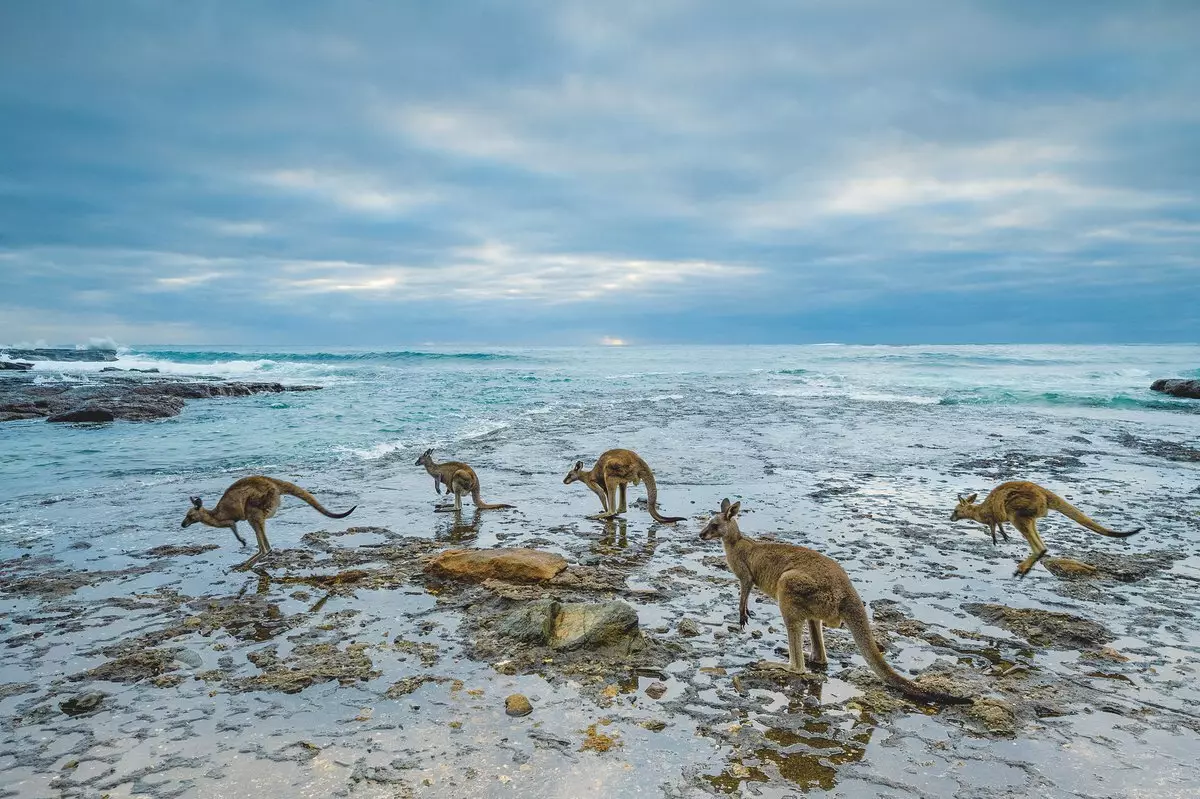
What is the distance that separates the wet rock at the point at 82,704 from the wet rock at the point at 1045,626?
284 inches

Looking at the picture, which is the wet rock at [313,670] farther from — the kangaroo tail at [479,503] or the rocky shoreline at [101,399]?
the rocky shoreline at [101,399]

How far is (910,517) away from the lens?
9.98 metres

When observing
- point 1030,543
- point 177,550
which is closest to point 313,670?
point 177,550

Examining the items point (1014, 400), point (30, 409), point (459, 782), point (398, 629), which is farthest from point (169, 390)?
point (1014, 400)

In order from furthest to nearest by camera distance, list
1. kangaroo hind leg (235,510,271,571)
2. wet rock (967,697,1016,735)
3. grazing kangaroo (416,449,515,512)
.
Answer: grazing kangaroo (416,449,515,512)
kangaroo hind leg (235,510,271,571)
wet rock (967,697,1016,735)

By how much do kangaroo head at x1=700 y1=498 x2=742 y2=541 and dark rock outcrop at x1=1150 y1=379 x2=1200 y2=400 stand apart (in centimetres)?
3722

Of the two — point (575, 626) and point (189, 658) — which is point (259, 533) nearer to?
point (189, 658)

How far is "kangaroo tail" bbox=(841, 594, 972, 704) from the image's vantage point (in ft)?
14.8

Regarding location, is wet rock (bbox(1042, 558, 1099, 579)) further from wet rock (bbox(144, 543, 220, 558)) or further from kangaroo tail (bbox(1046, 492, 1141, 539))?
wet rock (bbox(144, 543, 220, 558))

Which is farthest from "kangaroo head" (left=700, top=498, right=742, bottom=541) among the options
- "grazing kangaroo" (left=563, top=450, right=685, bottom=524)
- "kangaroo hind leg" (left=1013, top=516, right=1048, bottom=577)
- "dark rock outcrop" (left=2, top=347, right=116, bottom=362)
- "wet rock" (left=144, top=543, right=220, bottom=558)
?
"dark rock outcrop" (left=2, top=347, right=116, bottom=362)

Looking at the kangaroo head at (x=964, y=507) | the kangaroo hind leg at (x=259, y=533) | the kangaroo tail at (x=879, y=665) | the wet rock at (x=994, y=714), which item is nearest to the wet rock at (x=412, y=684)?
the kangaroo tail at (x=879, y=665)

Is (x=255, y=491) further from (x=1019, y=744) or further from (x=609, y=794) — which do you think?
(x=1019, y=744)

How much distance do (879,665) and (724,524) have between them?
209cm

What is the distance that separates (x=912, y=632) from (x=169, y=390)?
119 ft
